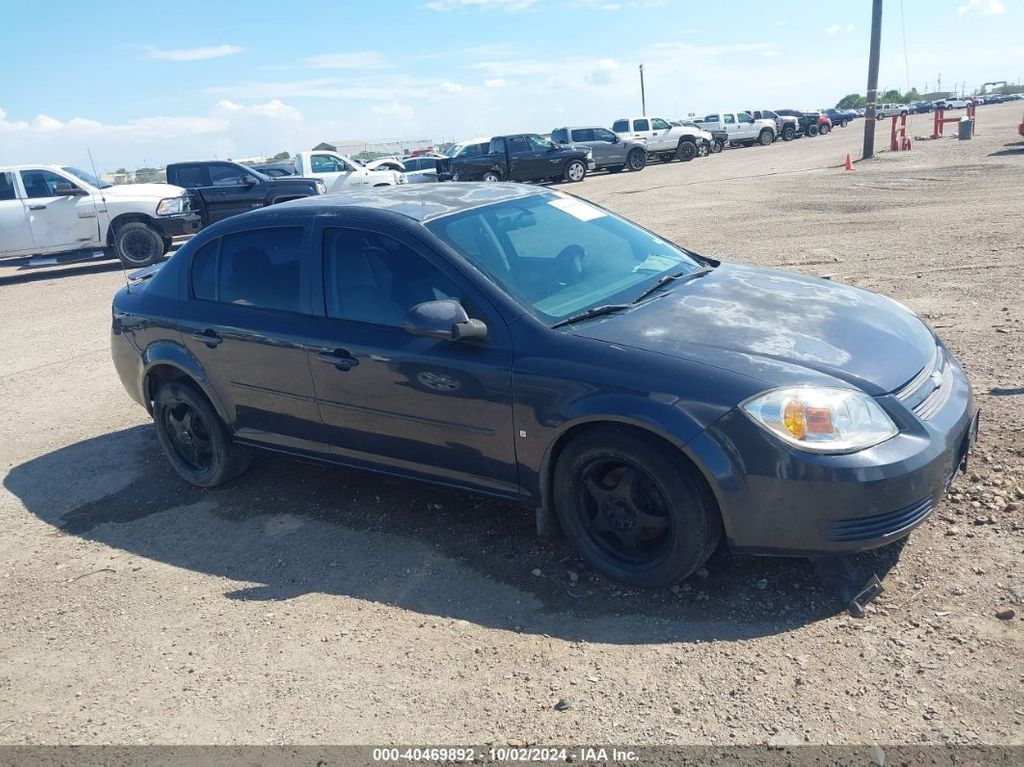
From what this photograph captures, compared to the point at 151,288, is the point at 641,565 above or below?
below

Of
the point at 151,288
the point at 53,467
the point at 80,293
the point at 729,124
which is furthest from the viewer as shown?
the point at 729,124

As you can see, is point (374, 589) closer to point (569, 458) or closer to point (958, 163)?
point (569, 458)

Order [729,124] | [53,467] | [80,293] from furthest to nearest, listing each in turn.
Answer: [729,124] → [80,293] → [53,467]

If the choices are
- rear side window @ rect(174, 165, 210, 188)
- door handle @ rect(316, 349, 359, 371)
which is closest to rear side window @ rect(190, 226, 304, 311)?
door handle @ rect(316, 349, 359, 371)

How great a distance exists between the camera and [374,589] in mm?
3811

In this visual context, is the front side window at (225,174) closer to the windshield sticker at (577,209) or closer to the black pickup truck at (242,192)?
the black pickup truck at (242,192)

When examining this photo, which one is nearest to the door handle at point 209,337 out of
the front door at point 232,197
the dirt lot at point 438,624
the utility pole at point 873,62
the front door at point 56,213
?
the dirt lot at point 438,624

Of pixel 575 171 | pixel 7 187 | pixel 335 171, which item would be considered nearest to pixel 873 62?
pixel 575 171

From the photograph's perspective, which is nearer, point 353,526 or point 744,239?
point 353,526

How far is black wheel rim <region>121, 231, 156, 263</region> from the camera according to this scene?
1512cm

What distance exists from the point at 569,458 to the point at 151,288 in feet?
10.5

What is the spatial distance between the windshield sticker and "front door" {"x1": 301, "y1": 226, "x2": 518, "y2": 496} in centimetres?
110

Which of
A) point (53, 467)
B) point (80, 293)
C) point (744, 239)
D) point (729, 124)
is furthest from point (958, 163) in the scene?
point (729, 124)

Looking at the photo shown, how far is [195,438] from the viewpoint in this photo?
518cm
